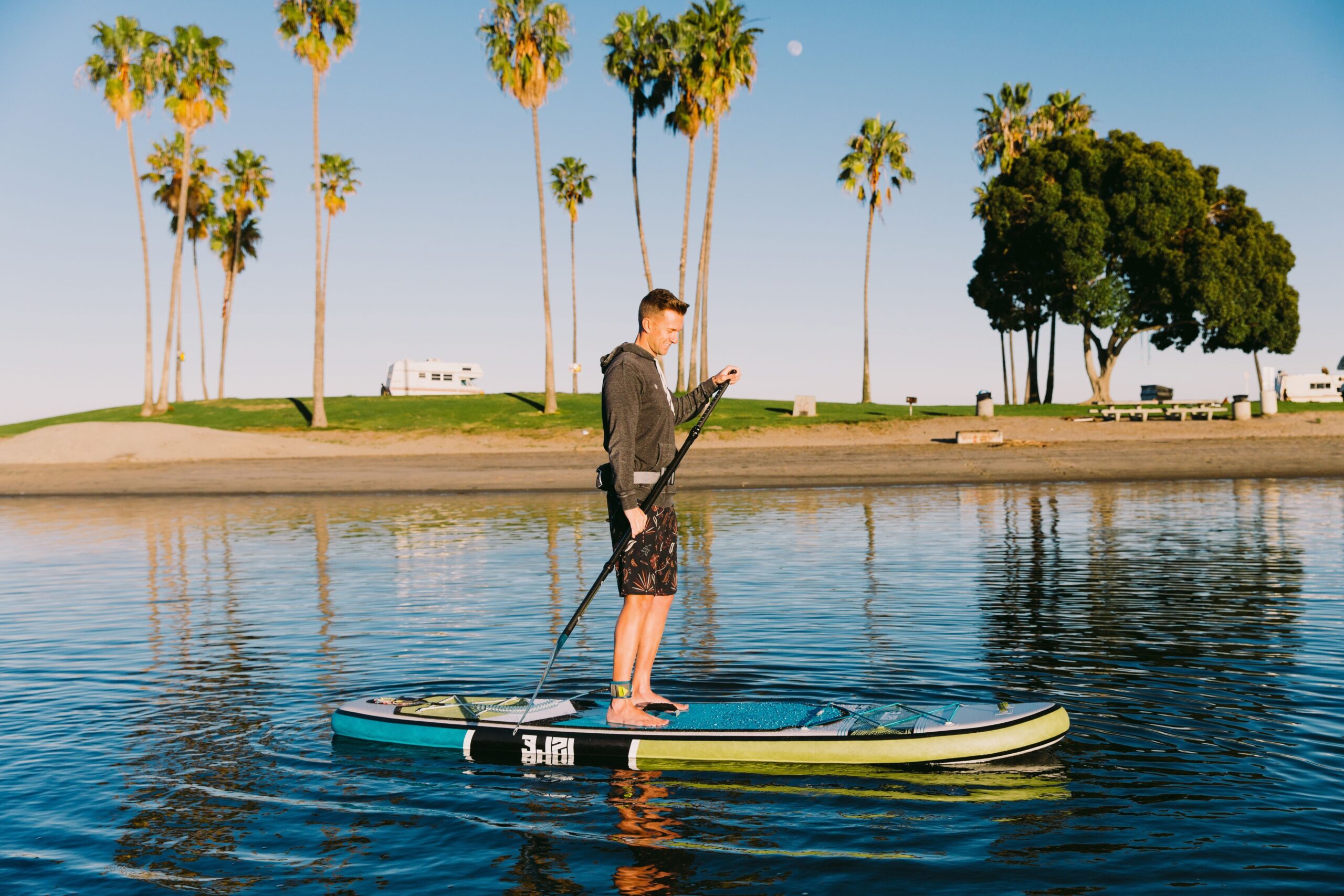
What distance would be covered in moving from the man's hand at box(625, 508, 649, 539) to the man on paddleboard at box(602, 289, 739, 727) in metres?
0.02

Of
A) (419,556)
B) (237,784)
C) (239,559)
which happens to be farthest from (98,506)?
(237,784)

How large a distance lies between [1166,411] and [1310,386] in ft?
96.0

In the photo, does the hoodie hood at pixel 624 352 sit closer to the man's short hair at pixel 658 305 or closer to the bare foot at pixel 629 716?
the man's short hair at pixel 658 305

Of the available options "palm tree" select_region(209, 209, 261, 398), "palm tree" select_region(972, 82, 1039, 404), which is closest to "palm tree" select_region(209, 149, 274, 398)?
"palm tree" select_region(209, 209, 261, 398)

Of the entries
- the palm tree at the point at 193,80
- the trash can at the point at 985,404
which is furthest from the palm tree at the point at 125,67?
the trash can at the point at 985,404

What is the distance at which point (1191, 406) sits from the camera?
137ft

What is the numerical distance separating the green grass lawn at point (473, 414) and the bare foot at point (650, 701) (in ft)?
114

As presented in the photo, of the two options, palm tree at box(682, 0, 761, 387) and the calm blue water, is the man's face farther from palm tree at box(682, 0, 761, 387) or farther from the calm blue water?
palm tree at box(682, 0, 761, 387)

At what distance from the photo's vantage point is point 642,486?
6176mm

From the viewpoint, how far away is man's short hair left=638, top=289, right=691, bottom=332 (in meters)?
6.19

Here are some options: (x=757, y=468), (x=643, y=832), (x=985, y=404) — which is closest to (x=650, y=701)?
(x=643, y=832)

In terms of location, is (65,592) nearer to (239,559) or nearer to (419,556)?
(239,559)

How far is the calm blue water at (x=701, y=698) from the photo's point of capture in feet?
14.3

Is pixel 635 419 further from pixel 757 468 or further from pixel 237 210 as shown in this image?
pixel 237 210
